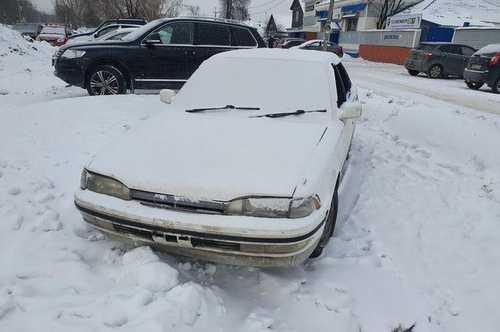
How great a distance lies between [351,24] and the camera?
136ft

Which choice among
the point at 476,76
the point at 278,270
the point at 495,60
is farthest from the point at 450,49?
the point at 278,270

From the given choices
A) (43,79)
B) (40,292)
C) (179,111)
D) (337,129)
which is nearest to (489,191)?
(337,129)

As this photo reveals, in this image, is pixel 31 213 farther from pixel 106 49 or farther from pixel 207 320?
pixel 106 49

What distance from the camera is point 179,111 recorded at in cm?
387

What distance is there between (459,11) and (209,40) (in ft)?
98.4

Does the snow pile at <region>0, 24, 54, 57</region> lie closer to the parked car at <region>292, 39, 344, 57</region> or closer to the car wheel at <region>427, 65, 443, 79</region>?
the parked car at <region>292, 39, 344, 57</region>

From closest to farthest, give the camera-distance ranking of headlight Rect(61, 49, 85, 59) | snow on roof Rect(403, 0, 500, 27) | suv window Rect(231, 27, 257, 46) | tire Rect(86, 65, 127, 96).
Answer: headlight Rect(61, 49, 85, 59), tire Rect(86, 65, 127, 96), suv window Rect(231, 27, 257, 46), snow on roof Rect(403, 0, 500, 27)

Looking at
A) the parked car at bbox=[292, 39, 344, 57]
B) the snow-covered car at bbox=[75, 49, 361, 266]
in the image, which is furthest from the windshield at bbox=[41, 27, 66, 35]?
the snow-covered car at bbox=[75, 49, 361, 266]

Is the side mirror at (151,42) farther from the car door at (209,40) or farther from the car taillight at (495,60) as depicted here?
the car taillight at (495,60)

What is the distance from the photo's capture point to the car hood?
258 centimetres

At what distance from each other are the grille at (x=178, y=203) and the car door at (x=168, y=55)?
5.76 metres

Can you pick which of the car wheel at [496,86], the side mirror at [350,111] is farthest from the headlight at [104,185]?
the car wheel at [496,86]

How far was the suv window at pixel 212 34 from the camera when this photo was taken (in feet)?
27.2

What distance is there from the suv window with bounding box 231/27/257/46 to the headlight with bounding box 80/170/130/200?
6.34m
